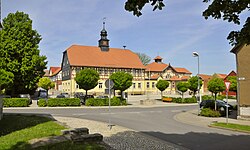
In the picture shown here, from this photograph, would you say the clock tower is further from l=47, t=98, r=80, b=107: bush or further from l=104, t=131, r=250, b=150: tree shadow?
l=104, t=131, r=250, b=150: tree shadow

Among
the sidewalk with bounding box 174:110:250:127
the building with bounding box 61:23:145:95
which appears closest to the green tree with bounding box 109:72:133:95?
the sidewalk with bounding box 174:110:250:127

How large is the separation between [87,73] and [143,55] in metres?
58.7

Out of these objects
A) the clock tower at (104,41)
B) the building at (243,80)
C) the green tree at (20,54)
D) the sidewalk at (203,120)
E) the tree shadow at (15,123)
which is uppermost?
the clock tower at (104,41)

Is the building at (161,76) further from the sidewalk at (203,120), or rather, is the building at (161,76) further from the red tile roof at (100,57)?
the sidewalk at (203,120)

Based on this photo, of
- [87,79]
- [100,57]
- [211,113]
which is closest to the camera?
[211,113]

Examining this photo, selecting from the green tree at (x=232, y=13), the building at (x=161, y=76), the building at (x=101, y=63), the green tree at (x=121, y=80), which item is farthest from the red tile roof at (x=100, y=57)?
the green tree at (x=232, y=13)

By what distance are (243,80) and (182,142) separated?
11356 mm

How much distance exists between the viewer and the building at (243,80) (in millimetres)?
19406

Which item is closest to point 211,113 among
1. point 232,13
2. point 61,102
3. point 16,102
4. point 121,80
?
point 121,80

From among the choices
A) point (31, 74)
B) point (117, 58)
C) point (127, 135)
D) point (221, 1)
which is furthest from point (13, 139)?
point (117, 58)

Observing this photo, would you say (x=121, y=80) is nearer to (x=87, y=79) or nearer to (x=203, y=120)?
(x=87, y=79)

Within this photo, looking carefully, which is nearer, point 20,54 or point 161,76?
point 20,54

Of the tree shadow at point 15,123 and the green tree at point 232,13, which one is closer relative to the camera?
the green tree at point 232,13

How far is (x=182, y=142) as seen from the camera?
420 inches
